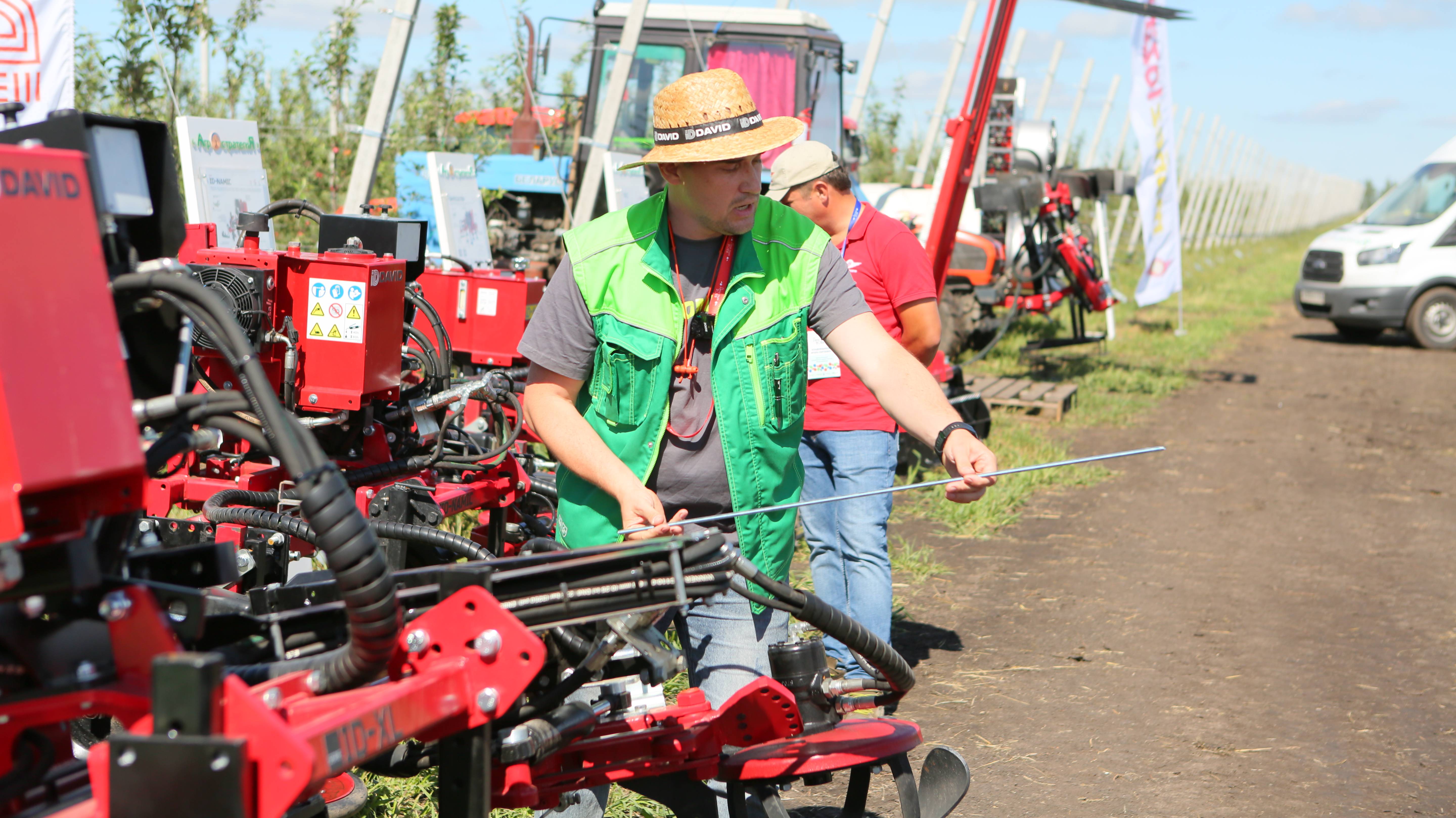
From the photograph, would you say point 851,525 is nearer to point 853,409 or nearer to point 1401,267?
point 853,409

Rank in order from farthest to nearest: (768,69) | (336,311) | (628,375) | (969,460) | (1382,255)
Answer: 1. (1382,255)
2. (768,69)
3. (336,311)
4. (628,375)
5. (969,460)

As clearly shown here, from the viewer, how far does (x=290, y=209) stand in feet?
14.9

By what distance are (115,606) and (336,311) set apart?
7.96ft

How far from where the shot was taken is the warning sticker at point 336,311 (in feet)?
13.0

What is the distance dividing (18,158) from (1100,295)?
1118 centimetres

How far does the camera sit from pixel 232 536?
3.66 meters

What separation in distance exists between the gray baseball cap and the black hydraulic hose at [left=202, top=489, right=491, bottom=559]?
163 cm

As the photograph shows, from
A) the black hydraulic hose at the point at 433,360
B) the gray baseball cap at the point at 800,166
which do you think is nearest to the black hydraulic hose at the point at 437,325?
the black hydraulic hose at the point at 433,360

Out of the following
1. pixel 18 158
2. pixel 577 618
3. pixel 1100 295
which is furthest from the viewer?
pixel 1100 295

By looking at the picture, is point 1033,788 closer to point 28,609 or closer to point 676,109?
point 676,109

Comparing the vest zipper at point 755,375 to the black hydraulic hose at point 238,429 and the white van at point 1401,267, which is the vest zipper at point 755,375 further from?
the white van at point 1401,267

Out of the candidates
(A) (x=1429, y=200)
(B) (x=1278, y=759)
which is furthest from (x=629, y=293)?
(A) (x=1429, y=200)

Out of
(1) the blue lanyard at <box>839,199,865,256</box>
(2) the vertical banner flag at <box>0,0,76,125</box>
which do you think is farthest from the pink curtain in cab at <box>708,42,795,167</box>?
(1) the blue lanyard at <box>839,199,865,256</box>

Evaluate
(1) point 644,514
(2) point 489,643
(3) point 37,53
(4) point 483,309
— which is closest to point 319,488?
(2) point 489,643
